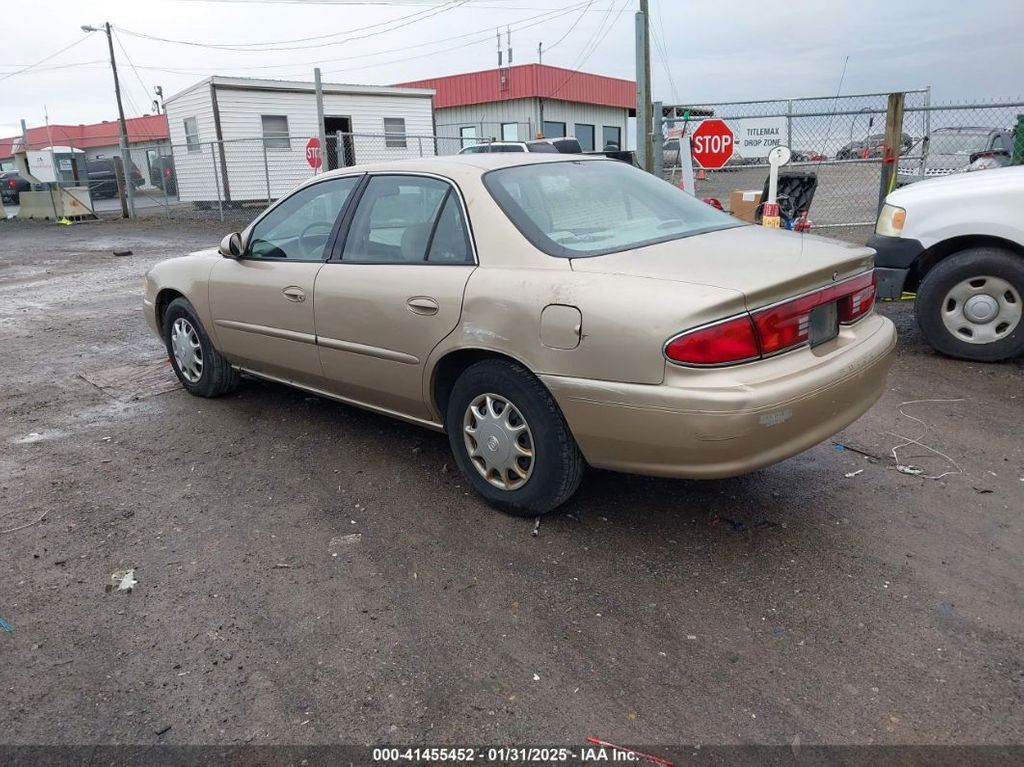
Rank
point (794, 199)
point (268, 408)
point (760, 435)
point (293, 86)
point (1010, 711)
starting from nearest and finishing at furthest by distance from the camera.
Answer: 1. point (1010, 711)
2. point (760, 435)
3. point (268, 408)
4. point (794, 199)
5. point (293, 86)

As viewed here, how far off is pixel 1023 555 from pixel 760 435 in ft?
4.29

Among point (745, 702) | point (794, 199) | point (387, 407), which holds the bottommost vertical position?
point (745, 702)

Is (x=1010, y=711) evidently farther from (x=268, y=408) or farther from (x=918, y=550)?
(x=268, y=408)

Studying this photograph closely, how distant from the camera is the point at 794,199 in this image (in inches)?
405

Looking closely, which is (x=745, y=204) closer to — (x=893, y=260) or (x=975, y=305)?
(x=893, y=260)

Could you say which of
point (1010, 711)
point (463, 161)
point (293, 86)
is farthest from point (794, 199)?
point (293, 86)

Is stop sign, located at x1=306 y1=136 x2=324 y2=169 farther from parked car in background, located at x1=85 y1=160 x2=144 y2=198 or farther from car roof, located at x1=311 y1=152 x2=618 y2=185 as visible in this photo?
parked car in background, located at x1=85 y1=160 x2=144 y2=198

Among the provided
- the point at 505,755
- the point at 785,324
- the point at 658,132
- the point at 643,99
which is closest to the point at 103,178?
the point at 643,99

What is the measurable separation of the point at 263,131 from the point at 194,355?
808 inches

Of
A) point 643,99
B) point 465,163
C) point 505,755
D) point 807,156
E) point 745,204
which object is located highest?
point 643,99

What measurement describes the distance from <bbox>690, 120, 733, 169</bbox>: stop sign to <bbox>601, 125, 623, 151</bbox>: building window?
2890 centimetres

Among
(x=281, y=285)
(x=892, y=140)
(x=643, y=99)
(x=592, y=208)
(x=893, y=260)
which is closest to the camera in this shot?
(x=592, y=208)

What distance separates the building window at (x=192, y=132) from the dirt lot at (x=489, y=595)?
21.5 meters

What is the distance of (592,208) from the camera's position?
3771mm
